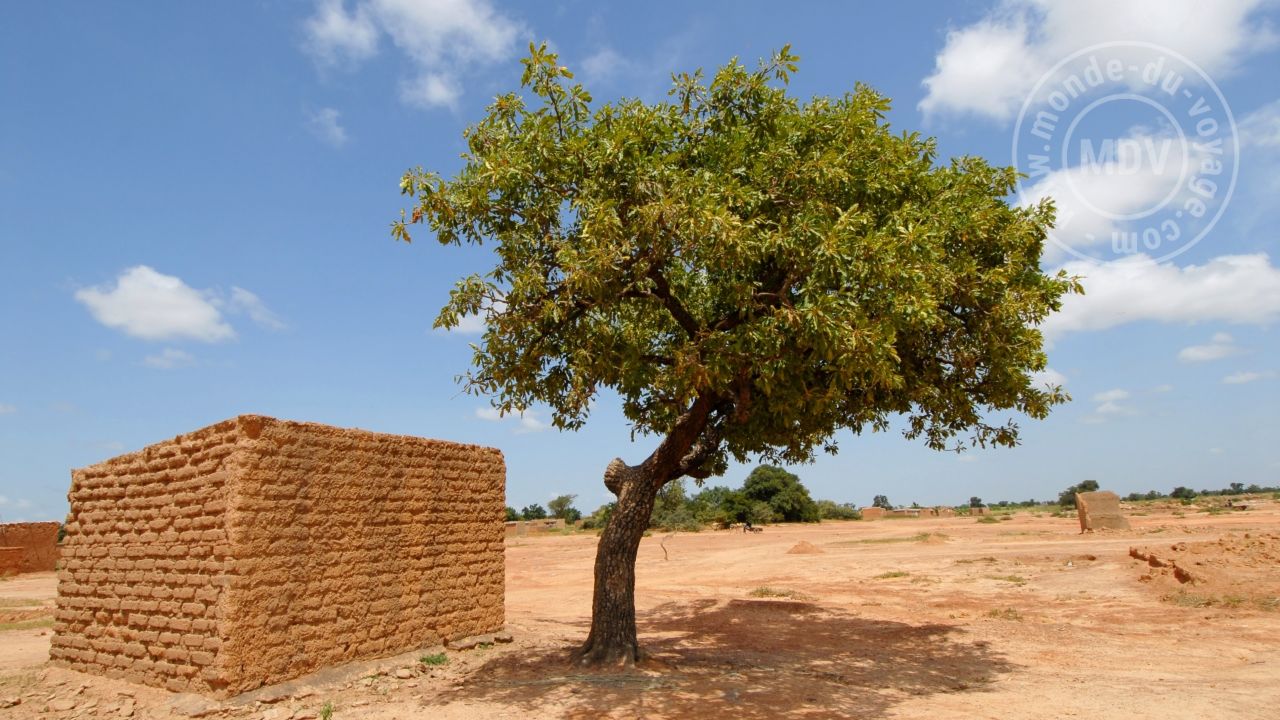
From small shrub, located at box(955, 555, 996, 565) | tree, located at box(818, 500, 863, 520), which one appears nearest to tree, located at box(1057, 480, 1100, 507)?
tree, located at box(818, 500, 863, 520)

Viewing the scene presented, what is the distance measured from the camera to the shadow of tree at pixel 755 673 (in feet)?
28.0

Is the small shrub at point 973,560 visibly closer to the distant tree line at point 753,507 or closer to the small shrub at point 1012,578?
the small shrub at point 1012,578

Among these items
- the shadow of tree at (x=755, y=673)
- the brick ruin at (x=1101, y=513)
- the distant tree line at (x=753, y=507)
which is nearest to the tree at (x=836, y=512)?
the distant tree line at (x=753, y=507)

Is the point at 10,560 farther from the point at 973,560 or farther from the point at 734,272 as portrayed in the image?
the point at 973,560

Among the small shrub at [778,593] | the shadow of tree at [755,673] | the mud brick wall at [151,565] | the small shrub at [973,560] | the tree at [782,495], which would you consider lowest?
the shadow of tree at [755,673]

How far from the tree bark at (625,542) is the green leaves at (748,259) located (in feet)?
1.59

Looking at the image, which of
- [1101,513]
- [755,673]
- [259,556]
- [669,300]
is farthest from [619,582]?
[1101,513]

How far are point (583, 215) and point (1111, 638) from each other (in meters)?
11.2

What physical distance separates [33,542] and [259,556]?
944 inches

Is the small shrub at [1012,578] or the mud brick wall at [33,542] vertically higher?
the mud brick wall at [33,542]

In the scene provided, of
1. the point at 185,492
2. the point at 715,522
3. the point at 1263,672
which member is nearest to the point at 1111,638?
the point at 1263,672

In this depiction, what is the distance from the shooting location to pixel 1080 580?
18.7m

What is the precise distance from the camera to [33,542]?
84.9ft

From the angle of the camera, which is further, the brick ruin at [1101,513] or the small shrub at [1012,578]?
the brick ruin at [1101,513]
